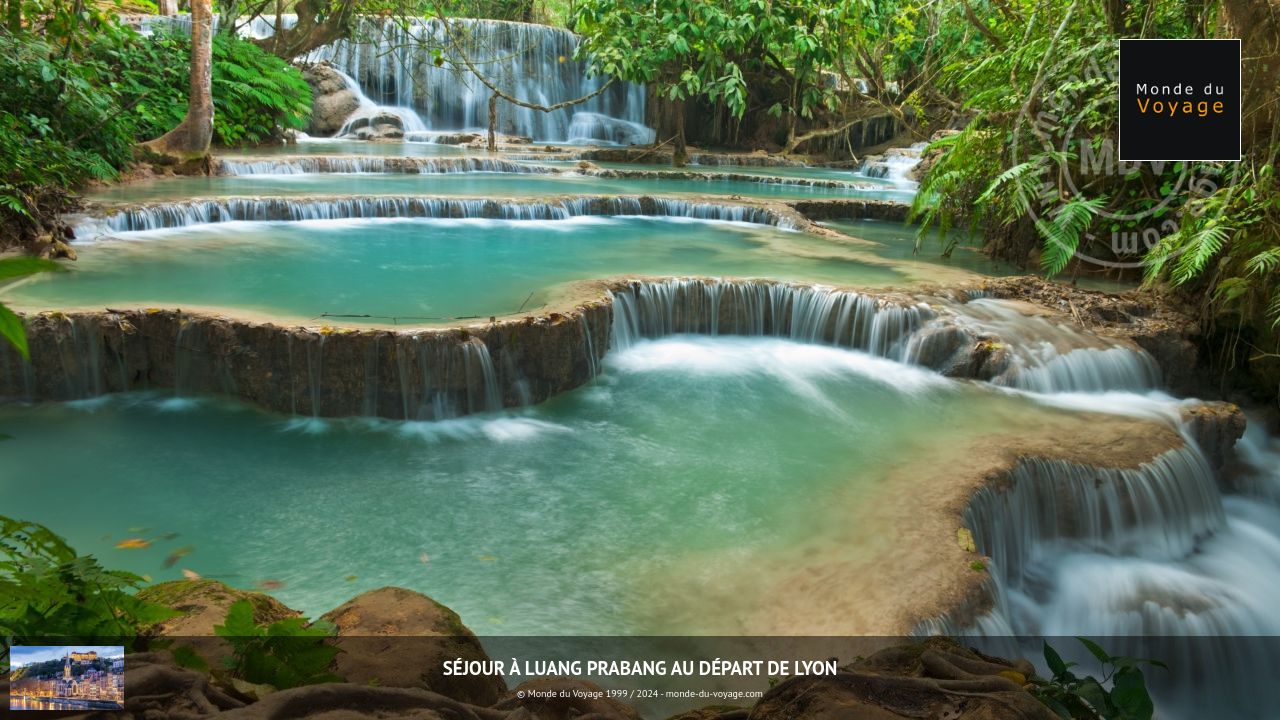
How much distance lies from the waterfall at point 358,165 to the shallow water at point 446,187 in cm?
27

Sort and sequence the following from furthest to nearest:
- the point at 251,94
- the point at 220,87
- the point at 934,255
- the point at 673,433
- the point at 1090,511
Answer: the point at 251,94 < the point at 220,87 < the point at 934,255 < the point at 673,433 < the point at 1090,511

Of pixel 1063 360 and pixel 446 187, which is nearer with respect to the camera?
pixel 1063 360

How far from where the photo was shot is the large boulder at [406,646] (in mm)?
2263

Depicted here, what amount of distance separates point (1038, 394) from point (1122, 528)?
5.26 feet

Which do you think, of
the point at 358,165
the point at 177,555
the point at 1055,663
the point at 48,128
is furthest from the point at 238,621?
the point at 358,165

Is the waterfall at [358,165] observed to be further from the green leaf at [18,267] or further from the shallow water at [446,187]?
the green leaf at [18,267]

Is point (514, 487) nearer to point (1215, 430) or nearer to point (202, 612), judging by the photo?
point (202, 612)

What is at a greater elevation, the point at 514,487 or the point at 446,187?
the point at 446,187

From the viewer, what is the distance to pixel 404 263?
8.40 m

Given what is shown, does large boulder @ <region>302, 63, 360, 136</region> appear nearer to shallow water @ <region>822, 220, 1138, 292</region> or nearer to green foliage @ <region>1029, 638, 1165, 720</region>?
shallow water @ <region>822, 220, 1138, 292</region>

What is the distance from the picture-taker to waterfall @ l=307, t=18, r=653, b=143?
2227 centimetres

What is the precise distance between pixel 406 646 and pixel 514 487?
101 inches

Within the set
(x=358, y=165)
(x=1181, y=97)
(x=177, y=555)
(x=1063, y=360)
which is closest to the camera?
(x=177, y=555)

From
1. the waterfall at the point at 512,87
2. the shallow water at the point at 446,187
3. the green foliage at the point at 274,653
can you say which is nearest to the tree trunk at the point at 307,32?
the waterfall at the point at 512,87
